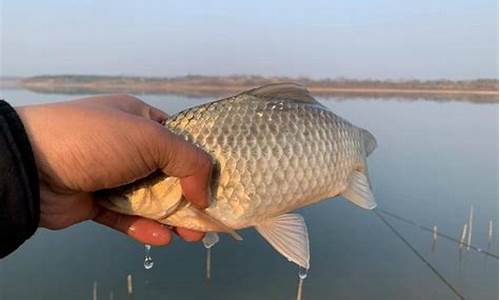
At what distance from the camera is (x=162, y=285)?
319 inches

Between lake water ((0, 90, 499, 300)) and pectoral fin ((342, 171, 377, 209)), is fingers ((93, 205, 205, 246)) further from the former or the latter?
lake water ((0, 90, 499, 300))

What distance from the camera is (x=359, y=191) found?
2.57 m

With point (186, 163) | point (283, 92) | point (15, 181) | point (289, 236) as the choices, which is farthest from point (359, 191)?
point (15, 181)

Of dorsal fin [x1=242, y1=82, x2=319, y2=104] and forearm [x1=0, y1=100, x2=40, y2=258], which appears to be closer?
forearm [x1=0, y1=100, x2=40, y2=258]

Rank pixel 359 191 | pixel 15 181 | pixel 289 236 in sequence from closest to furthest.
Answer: pixel 15 181
pixel 289 236
pixel 359 191

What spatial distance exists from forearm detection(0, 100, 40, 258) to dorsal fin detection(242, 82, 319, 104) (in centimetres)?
93

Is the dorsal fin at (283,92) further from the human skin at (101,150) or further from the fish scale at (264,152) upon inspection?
the human skin at (101,150)

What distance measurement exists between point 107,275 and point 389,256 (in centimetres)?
445

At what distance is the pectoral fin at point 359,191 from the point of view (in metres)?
2.53

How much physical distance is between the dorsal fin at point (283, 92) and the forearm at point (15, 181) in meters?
0.93

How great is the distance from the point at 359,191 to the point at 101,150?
3.84 feet

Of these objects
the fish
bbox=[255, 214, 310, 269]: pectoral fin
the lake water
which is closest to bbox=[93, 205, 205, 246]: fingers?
the fish

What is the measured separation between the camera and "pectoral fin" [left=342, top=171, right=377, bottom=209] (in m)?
2.53

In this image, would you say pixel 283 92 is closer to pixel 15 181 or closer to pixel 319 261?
pixel 15 181
